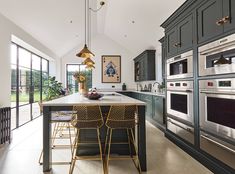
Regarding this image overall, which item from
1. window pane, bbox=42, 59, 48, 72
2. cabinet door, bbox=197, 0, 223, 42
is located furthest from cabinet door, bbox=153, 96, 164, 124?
window pane, bbox=42, 59, 48, 72

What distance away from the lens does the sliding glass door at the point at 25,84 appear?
5.25m

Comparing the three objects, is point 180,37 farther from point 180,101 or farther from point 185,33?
point 180,101

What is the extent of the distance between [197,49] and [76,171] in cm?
249

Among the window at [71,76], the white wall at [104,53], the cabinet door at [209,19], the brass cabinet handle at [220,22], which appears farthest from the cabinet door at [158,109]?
the window at [71,76]

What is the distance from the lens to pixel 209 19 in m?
2.68

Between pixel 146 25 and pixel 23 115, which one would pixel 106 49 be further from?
pixel 23 115

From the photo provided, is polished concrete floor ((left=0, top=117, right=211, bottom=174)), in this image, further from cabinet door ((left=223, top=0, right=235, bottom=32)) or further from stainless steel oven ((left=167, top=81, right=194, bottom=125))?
cabinet door ((left=223, top=0, right=235, bottom=32))

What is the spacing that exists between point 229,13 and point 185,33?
3.90 feet

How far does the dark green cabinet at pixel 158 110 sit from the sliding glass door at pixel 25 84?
148 inches

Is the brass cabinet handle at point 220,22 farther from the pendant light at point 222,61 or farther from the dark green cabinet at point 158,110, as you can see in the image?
the dark green cabinet at point 158,110

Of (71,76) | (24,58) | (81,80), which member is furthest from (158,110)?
(71,76)

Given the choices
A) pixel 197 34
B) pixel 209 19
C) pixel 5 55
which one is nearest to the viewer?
pixel 209 19

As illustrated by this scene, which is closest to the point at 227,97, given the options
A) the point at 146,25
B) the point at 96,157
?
the point at 96,157

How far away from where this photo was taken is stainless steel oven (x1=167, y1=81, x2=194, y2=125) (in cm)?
324
